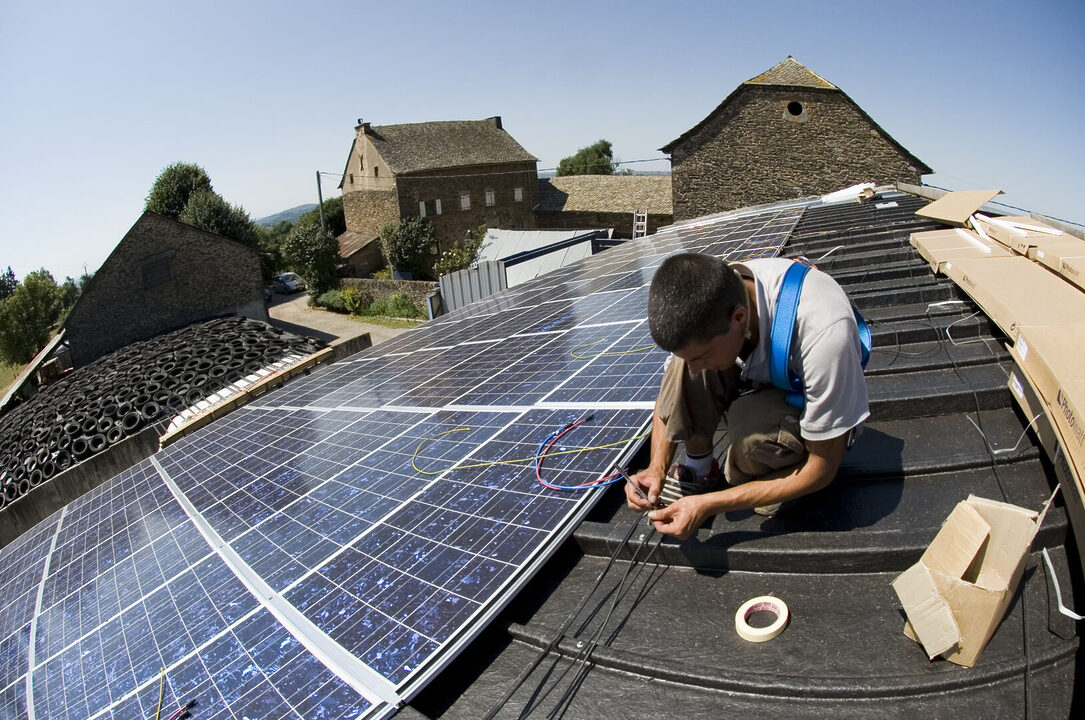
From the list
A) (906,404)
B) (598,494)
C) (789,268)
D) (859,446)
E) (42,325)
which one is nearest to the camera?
(789,268)

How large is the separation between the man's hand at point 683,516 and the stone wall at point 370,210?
145 ft

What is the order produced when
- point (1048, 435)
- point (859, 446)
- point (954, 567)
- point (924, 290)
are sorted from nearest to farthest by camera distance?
1. point (954, 567)
2. point (1048, 435)
3. point (859, 446)
4. point (924, 290)

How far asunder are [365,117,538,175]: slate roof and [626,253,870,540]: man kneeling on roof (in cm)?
4400

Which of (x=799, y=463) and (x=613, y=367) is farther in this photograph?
(x=613, y=367)

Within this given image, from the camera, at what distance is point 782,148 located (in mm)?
29328

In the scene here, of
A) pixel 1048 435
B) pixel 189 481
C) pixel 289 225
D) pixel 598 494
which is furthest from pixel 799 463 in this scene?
pixel 289 225

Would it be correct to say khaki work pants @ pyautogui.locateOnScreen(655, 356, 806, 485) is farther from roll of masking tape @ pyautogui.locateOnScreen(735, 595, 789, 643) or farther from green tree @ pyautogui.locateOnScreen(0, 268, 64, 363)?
green tree @ pyautogui.locateOnScreen(0, 268, 64, 363)

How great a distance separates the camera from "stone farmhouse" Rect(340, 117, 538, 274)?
44.6 meters

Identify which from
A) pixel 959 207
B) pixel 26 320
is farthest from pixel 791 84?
pixel 26 320

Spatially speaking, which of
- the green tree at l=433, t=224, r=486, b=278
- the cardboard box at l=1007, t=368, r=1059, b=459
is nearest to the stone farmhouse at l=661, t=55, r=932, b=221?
the green tree at l=433, t=224, r=486, b=278

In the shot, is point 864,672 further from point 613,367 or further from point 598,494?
point 613,367

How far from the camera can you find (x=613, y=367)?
497 centimetres

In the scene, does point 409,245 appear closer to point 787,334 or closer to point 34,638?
point 34,638

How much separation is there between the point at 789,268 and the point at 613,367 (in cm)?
237
